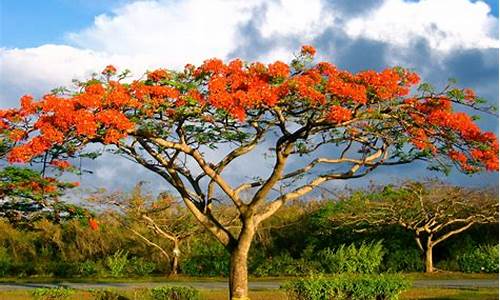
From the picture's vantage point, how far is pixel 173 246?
38500 mm

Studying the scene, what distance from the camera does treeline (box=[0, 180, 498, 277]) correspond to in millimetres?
33750

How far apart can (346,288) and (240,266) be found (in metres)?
2.45

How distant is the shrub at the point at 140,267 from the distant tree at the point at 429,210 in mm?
9827

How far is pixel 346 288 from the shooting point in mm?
15953

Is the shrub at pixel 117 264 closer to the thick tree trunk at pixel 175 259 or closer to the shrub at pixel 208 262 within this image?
the thick tree trunk at pixel 175 259

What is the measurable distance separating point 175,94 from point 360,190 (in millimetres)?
24393

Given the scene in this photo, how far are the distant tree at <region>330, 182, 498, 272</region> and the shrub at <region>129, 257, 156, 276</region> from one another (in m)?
9.83

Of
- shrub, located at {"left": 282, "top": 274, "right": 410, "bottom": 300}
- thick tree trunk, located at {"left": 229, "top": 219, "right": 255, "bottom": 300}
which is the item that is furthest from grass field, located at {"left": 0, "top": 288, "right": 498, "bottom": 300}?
shrub, located at {"left": 282, "top": 274, "right": 410, "bottom": 300}

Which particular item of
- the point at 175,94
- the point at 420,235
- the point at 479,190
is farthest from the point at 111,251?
the point at 175,94

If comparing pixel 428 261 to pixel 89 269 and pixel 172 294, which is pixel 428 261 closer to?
pixel 89 269

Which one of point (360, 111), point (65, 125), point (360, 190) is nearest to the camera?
point (65, 125)

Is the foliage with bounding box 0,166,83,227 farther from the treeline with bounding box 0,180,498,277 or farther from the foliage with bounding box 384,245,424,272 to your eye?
the foliage with bounding box 384,245,424,272

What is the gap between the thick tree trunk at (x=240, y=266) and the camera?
16469 mm

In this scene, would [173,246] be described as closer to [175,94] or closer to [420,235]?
[420,235]
